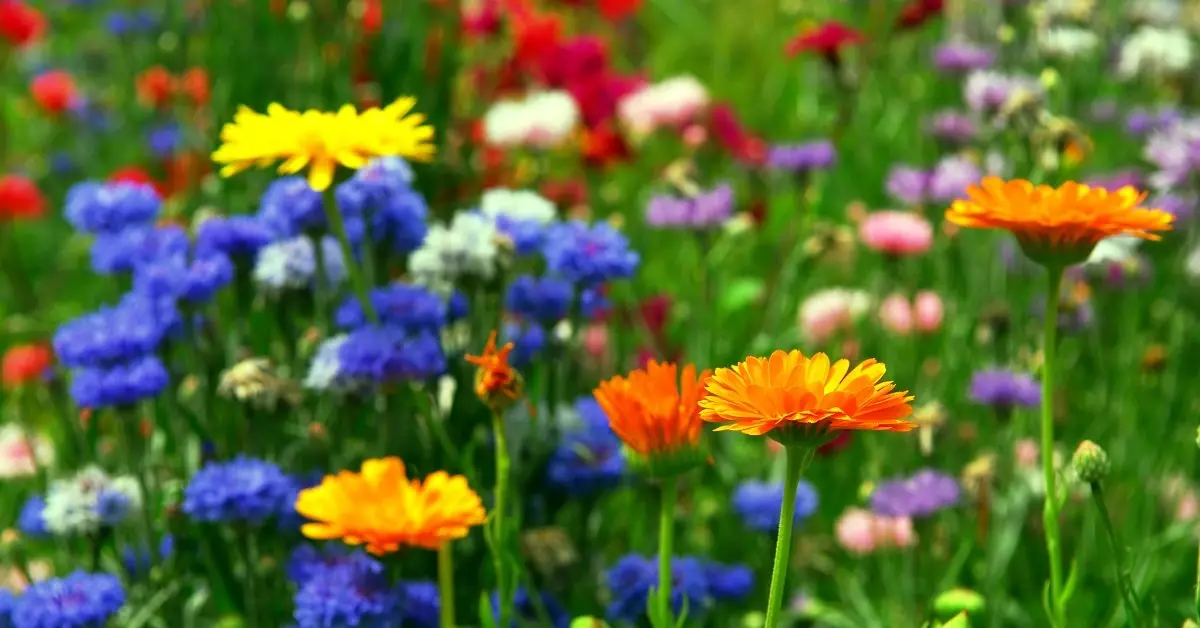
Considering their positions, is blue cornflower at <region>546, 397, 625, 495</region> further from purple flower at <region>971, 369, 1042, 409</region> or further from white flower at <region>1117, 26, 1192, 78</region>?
white flower at <region>1117, 26, 1192, 78</region>

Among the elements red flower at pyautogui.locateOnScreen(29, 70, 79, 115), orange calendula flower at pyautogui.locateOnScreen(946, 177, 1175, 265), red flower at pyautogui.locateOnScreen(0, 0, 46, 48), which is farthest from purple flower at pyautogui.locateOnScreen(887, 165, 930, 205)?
red flower at pyautogui.locateOnScreen(0, 0, 46, 48)

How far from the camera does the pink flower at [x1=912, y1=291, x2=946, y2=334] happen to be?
8.01ft

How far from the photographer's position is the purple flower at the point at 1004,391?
6.19ft

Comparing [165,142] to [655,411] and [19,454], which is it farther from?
[655,411]

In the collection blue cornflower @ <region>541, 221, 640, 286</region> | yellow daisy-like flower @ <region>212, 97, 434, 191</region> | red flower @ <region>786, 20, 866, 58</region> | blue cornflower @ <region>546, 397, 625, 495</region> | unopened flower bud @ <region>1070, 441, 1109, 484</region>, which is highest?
red flower @ <region>786, 20, 866, 58</region>

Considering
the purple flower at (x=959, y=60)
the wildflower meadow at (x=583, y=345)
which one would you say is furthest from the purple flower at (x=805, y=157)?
the purple flower at (x=959, y=60)

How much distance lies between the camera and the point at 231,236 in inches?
67.4

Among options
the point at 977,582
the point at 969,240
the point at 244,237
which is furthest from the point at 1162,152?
the point at 244,237

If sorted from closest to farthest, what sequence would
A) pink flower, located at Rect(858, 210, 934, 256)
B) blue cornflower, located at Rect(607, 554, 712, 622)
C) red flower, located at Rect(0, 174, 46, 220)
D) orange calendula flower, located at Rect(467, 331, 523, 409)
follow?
1. orange calendula flower, located at Rect(467, 331, 523, 409)
2. blue cornflower, located at Rect(607, 554, 712, 622)
3. pink flower, located at Rect(858, 210, 934, 256)
4. red flower, located at Rect(0, 174, 46, 220)

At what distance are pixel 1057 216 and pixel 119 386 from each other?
1028 mm

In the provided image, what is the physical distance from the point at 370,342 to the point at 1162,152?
1.38 meters

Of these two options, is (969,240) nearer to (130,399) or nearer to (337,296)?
(337,296)

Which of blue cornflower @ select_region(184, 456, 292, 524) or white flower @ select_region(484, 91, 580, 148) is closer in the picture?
blue cornflower @ select_region(184, 456, 292, 524)

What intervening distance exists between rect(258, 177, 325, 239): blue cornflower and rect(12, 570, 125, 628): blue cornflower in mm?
476
